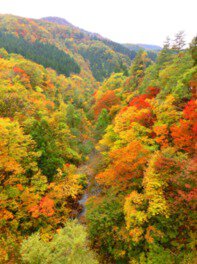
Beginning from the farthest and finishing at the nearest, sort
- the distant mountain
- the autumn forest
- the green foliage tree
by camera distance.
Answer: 1. the distant mountain
2. the autumn forest
3. the green foliage tree

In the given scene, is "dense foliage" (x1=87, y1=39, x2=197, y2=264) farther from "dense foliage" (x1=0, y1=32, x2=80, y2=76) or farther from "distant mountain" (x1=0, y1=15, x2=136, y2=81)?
"dense foliage" (x1=0, y1=32, x2=80, y2=76)

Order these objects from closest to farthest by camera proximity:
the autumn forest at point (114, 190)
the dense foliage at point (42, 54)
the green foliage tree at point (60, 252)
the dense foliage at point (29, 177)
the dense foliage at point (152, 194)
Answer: the green foliage tree at point (60, 252) < the autumn forest at point (114, 190) < the dense foliage at point (152, 194) < the dense foliage at point (29, 177) < the dense foliage at point (42, 54)

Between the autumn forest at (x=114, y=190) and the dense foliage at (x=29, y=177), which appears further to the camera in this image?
the dense foliage at (x=29, y=177)

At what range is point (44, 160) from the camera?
2770 centimetres

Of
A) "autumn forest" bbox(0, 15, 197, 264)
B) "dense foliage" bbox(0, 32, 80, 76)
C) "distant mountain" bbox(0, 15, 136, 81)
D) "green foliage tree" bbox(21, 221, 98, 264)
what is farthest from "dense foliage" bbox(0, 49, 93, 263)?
"dense foliage" bbox(0, 32, 80, 76)

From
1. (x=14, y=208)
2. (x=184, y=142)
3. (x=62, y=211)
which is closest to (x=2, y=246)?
(x=14, y=208)

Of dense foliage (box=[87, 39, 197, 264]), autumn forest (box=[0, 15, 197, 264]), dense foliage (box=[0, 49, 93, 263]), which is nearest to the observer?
autumn forest (box=[0, 15, 197, 264])

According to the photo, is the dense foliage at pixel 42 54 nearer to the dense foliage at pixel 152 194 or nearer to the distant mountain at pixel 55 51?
the distant mountain at pixel 55 51

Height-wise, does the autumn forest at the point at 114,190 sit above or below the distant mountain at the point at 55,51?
below

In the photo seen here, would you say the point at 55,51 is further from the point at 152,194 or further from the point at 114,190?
the point at 152,194

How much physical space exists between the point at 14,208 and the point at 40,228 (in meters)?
3.75

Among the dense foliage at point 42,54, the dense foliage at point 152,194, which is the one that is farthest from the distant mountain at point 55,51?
the dense foliage at point 152,194

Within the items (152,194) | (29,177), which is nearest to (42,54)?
(29,177)

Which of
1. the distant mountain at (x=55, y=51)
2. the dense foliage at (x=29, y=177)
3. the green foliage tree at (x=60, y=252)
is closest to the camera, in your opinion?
the green foliage tree at (x=60, y=252)
